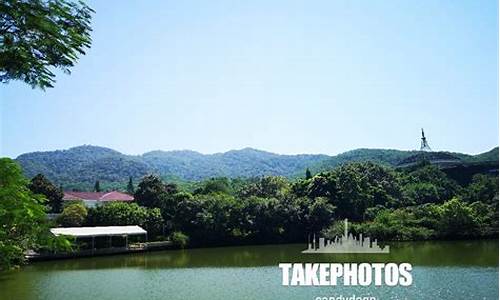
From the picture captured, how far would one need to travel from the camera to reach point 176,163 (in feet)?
355

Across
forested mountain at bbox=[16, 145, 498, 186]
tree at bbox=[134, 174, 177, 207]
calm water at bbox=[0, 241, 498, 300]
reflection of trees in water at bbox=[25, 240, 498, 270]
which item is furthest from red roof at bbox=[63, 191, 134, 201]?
calm water at bbox=[0, 241, 498, 300]

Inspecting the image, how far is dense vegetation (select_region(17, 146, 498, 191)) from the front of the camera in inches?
2256

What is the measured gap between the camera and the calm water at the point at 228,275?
1113 cm

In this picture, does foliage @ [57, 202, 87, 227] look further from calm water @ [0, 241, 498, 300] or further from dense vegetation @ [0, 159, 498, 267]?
calm water @ [0, 241, 498, 300]

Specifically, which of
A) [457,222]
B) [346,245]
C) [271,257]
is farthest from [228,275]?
[457,222]

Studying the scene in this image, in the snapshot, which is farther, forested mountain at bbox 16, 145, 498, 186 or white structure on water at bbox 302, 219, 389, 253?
forested mountain at bbox 16, 145, 498, 186

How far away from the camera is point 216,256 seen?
61.8 feet

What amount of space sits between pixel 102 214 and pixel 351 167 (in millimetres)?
11342

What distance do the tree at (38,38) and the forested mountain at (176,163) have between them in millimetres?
38850

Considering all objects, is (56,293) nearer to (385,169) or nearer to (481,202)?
(481,202)

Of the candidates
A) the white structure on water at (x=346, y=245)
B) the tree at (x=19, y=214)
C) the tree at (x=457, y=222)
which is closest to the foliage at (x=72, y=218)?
the white structure on water at (x=346, y=245)

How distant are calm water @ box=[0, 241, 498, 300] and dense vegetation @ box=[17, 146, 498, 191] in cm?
2125

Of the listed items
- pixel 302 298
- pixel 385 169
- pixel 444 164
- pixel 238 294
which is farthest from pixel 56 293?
pixel 444 164

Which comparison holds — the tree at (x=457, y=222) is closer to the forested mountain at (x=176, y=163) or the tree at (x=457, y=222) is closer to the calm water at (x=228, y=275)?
the calm water at (x=228, y=275)
